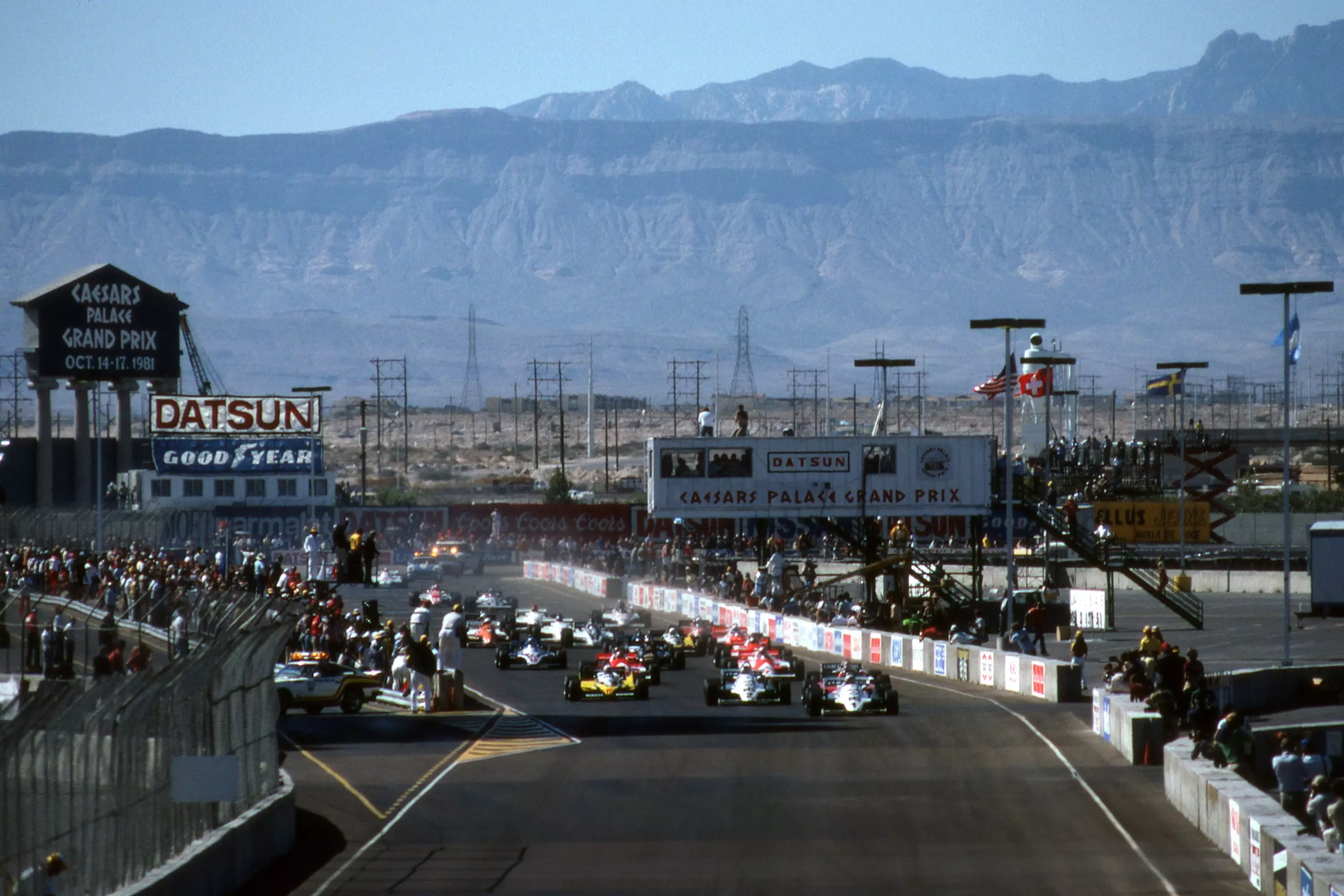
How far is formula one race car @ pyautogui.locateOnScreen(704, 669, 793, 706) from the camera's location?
32125 millimetres

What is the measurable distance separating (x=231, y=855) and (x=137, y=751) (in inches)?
108

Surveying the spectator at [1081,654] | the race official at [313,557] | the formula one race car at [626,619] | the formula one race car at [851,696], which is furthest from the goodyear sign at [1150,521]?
the formula one race car at [851,696]

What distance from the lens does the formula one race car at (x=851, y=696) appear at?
30.4 m

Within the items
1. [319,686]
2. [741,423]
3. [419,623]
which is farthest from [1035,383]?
[319,686]

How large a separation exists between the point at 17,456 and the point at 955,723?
242 ft

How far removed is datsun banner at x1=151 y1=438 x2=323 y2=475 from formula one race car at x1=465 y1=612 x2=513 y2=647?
3648 centimetres

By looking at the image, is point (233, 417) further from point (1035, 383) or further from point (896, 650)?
point (896, 650)

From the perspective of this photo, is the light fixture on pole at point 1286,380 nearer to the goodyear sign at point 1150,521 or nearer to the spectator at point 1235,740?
the spectator at point 1235,740

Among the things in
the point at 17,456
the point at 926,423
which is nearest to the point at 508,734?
the point at 17,456

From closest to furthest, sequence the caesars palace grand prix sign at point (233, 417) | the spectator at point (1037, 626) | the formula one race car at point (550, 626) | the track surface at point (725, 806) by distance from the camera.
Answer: the track surface at point (725, 806), the spectator at point (1037, 626), the formula one race car at point (550, 626), the caesars palace grand prix sign at point (233, 417)

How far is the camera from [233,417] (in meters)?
82.0

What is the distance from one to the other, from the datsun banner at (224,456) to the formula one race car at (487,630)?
36478mm

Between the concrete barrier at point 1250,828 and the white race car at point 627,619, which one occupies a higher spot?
the concrete barrier at point 1250,828

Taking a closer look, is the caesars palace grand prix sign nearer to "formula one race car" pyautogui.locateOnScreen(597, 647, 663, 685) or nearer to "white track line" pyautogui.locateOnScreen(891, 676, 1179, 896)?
"formula one race car" pyautogui.locateOnScreen(597, 647, 663, 685)
